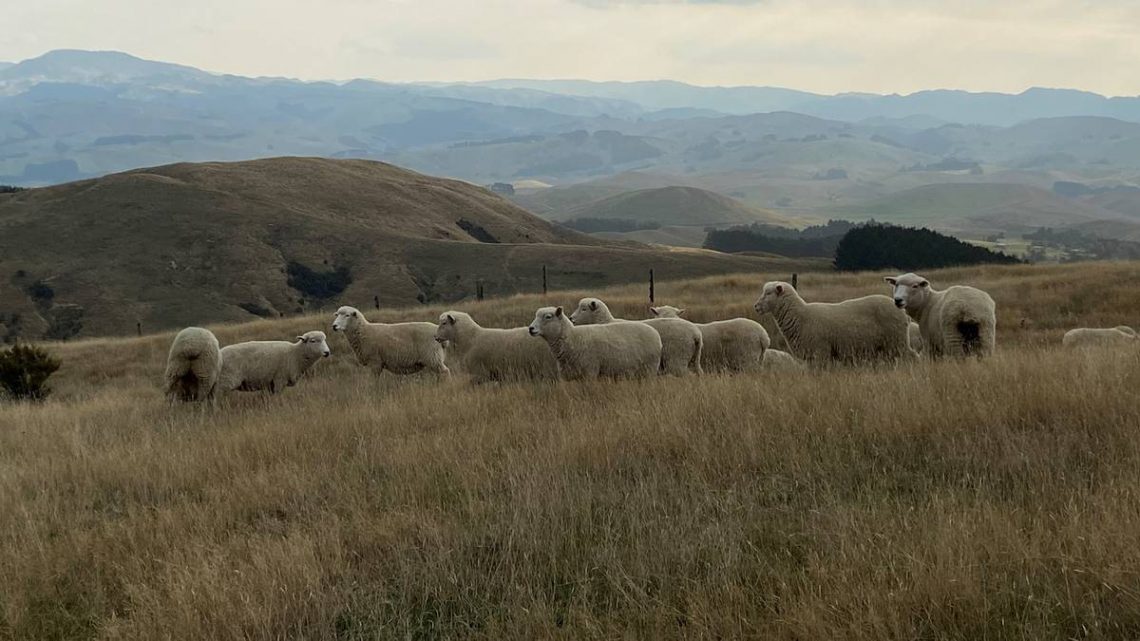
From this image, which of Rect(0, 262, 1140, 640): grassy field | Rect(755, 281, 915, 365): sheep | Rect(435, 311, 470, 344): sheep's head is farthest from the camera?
Rect(435, 311, 470, 344): sheep's head

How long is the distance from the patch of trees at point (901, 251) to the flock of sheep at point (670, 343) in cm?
6704

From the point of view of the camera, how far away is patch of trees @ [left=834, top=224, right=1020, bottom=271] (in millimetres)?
78750

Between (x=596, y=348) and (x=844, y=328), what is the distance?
4582mm

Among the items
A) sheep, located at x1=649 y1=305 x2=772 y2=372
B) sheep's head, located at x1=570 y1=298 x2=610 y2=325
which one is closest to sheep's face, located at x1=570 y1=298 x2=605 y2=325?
sheep's head, located at x1=570 y1=298 x2=610 y2=325

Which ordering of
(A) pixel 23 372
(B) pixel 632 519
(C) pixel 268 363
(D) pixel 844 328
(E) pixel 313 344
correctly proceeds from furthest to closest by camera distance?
(A) pixel 23 372 → (E) pixel 313 344 → (C) pixel 268 363 → (D) pixel 844 328 → (B) pixel 632 519

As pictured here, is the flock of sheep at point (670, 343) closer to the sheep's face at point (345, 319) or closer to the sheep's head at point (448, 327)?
the sheep's head at point (448, 327)

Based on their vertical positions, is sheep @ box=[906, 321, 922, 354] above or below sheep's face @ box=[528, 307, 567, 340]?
below

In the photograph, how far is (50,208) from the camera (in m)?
84.2

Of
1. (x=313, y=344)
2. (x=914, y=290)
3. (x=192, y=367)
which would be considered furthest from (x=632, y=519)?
(x=313, y=344)

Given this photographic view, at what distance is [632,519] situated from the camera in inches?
196

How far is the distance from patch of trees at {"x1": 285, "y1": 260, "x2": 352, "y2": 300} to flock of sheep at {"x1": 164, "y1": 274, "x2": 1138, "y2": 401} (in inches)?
2391

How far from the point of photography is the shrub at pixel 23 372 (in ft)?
68.7

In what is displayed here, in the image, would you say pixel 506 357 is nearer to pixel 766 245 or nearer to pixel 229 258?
pixel 229 258

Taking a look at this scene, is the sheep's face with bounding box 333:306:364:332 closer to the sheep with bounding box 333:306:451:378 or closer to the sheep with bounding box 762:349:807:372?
the sheep with bounding box 333:306:451:378
